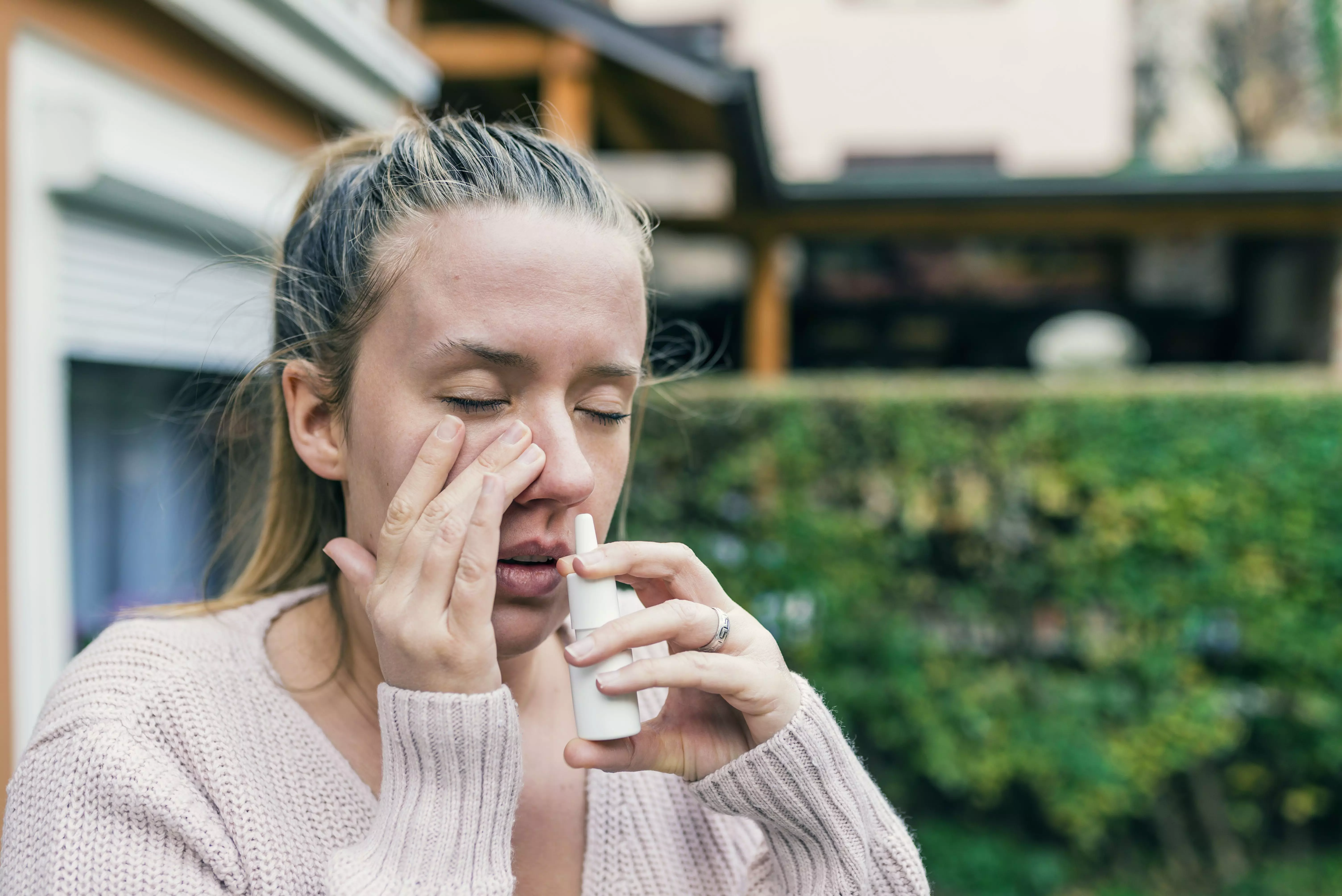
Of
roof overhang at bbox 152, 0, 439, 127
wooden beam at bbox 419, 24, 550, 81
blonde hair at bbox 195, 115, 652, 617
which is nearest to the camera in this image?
blonde hair at bbox 195, 115, 652, 617

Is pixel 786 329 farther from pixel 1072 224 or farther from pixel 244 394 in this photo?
pixel 244 394

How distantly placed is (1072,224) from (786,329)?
348 cm

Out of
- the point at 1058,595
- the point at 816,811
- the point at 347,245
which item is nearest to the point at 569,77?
the point at 1058,595

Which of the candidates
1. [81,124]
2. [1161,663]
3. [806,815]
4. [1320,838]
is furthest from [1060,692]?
[81,124]

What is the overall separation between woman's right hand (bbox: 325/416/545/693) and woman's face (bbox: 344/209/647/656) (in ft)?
0.19

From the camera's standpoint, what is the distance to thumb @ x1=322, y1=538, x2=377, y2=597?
131 centimetres

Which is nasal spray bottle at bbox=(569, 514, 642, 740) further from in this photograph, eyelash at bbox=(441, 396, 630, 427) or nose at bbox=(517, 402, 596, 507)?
eyelash at bbox=(441, 396, 630, 427)

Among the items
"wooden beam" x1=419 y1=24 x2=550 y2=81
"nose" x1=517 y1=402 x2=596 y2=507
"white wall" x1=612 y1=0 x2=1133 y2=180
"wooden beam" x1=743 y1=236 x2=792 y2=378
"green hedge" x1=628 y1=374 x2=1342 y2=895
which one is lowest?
"green hedge" x1=628 y1=374 x2=1342 y2=895

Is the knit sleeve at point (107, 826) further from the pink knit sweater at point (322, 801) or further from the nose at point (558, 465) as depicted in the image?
the nose at point (558, 465)

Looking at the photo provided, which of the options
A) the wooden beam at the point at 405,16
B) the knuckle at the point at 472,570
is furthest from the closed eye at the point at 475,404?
the wooden beam at the point at 405,16

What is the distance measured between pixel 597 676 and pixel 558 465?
0.94 ft

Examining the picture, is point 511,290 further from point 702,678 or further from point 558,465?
point 702,678

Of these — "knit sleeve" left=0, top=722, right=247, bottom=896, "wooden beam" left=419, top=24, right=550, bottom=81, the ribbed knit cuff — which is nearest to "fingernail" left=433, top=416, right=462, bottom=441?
the ribbed knit cuff

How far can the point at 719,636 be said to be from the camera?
1.32m
